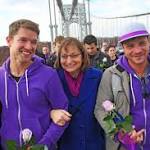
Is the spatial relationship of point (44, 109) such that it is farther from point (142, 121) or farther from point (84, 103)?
point (142, 121)

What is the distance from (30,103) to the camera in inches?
113

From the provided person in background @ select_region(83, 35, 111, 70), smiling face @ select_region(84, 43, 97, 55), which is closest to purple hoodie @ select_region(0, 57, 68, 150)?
person in background @ select_region(83, 35, 111, 70)

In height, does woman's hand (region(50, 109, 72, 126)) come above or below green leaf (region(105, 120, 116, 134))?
above

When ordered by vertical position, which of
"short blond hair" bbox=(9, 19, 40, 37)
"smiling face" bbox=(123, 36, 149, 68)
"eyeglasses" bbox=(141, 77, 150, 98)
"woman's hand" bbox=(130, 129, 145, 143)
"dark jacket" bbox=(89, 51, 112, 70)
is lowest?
"woman's hand" bbox=(130, 129, 145, 143)

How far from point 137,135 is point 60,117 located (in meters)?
0.52

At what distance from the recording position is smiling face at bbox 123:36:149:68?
2.98m

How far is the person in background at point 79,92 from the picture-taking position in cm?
324

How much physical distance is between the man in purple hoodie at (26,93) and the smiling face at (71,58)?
0.32m

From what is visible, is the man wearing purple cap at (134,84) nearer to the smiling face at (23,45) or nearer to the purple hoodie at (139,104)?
the purple hoodie at (139,104)

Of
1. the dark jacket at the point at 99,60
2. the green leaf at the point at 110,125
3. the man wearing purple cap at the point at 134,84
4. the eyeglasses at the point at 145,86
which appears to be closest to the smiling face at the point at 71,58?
the man wearing purple cap at the point at 134,84

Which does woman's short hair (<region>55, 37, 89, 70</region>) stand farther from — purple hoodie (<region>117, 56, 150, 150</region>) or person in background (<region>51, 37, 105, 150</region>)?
purple hoodie (<region>117, 56, 150, 150</region>)

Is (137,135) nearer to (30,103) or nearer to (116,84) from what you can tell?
(116,84)

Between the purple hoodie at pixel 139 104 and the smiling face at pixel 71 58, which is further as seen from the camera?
the smiling face at pixel 71 58

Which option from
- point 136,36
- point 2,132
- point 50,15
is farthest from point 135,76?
point 50,15
